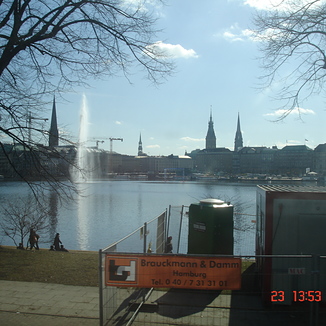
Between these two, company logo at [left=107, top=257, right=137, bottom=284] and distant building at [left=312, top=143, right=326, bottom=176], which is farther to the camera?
distant building at [left=312, top=143, right=326, bottom=176]

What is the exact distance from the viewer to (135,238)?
273 inches

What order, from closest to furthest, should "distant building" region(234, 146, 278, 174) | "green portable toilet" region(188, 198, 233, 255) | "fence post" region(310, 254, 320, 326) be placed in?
"fence post" region(310, 254, 320, 326), "green portable toilet" region(188, 198, 233, 255), "distant building" region(234, 146, 278, 174)

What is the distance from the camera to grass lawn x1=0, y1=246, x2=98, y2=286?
8.31 meters

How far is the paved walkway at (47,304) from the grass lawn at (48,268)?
0.35 meters

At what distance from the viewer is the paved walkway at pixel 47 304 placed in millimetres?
6043

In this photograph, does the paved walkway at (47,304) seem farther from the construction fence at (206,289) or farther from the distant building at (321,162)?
the distant building at (321,162)

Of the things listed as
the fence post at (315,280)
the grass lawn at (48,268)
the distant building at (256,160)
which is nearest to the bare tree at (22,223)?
the grass lawn at (48,268)

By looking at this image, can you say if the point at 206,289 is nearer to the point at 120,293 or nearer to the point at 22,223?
the point at 120,293
